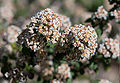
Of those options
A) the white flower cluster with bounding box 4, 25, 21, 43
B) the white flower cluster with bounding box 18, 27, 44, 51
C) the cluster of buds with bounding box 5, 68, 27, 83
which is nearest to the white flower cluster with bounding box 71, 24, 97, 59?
the white flower cluster with bounding box 18, 27, 44, 51

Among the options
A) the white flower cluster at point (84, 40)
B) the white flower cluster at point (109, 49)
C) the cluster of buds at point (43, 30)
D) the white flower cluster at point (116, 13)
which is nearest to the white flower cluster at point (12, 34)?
the cluster of buds at point (43, 30)

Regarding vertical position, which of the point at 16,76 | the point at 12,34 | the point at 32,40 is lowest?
the point at 16,76

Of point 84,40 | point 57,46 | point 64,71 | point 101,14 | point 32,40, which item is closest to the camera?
point 84,40

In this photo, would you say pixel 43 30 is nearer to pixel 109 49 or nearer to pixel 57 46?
pixel 57 46

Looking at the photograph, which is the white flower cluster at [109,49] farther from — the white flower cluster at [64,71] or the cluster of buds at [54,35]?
the white flower cluster at [64,71]

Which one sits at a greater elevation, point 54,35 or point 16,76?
point 54,35

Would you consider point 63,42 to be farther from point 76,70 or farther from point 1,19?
point 1,19

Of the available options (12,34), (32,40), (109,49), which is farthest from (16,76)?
(109,49)

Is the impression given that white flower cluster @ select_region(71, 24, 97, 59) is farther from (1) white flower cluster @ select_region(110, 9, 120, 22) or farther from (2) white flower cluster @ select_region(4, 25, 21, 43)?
(2) white flower cluster @ select_region(4, 25, 21, 43)
